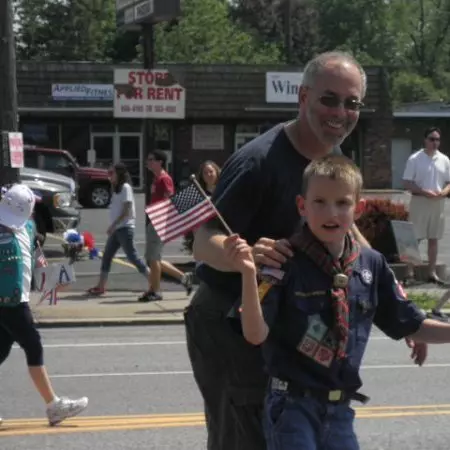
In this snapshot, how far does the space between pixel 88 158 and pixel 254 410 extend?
116 ft

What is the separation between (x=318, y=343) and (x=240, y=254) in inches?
19.0

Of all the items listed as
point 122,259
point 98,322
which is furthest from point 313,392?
point 122,259

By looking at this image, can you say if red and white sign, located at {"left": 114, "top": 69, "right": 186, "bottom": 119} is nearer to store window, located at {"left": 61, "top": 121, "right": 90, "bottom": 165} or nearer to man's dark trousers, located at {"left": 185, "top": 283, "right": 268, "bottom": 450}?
man's dark trousers, located at {"left": 185, "top": 283, "right": 268, "bottom": 450}

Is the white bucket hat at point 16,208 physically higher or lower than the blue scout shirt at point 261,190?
lower

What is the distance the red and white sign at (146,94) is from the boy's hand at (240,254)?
11.6 m

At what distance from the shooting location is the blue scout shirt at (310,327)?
3.70 metres

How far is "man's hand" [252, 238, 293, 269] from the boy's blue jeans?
1.53 feet

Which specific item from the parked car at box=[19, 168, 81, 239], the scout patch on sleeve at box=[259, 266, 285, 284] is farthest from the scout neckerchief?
the parked car at box=[19, 168, 81, 239]

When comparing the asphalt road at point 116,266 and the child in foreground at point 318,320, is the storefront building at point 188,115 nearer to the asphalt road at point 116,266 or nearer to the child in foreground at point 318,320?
the asphalt road at point 116,266

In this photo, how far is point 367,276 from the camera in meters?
3.85

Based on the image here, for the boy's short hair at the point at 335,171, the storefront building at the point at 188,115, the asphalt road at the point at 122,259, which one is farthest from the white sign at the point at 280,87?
the boy's short hair at the point at 335,171

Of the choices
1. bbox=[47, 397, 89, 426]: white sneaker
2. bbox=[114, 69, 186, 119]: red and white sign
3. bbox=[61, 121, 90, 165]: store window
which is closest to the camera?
bbox=[47, 397, 89, 426]: white sneaker

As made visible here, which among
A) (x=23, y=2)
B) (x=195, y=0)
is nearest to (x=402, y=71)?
(x=195, y=0)

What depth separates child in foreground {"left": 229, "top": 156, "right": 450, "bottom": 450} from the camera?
366 cm
